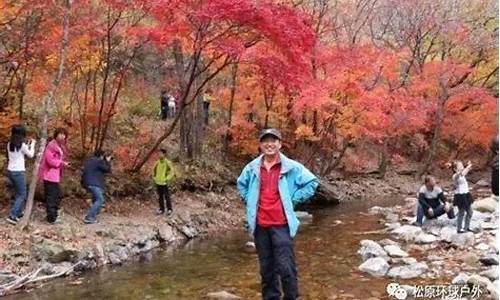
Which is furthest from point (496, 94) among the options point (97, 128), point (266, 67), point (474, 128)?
point (97, 128)

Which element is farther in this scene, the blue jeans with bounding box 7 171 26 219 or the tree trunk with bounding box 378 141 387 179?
the tree trunk with bounding box 378 141 387 179

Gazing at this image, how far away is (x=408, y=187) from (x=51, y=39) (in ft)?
65.3

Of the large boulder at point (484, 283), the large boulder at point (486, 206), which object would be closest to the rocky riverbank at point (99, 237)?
the large boulder at point (484, 283)

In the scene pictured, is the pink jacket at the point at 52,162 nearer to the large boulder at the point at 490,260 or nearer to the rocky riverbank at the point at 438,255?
the rocky riverbank at the point at 438,255

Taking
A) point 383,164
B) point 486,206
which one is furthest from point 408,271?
point 383,164

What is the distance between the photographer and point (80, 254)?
10.5 metres

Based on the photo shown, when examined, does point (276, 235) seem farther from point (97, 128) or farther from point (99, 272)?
point (97, 128)

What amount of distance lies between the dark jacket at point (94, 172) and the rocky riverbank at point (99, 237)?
817 mm

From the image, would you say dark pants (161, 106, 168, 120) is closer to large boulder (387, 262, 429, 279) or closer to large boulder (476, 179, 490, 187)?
large boulder (476, 179, 490, 187)

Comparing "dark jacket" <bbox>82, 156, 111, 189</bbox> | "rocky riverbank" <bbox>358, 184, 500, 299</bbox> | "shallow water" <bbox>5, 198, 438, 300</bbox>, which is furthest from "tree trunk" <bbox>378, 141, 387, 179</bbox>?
"dark jacket" <bbox>82, 156, 111, 189</bbox>

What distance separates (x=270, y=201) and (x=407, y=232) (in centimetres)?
790

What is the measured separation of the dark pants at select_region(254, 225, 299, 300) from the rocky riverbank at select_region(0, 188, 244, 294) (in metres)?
4.26

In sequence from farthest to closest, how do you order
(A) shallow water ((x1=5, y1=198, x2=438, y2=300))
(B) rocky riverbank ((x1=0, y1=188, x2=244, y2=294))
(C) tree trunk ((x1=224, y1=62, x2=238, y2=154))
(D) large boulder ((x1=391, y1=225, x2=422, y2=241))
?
(C) tree trunk ((x1=224, y1=62, x2=238, y2=154))
(D) large boulder ((x1=391, y1=225, x2=422, y2=241))
(B) rocky riverbank ((x1=0, y1=188, x2=244, y2=294))
(A) shallow water ((x1=5, y1=198, x2=438, y2=300))

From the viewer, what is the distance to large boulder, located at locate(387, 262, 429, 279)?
30.1 ft
